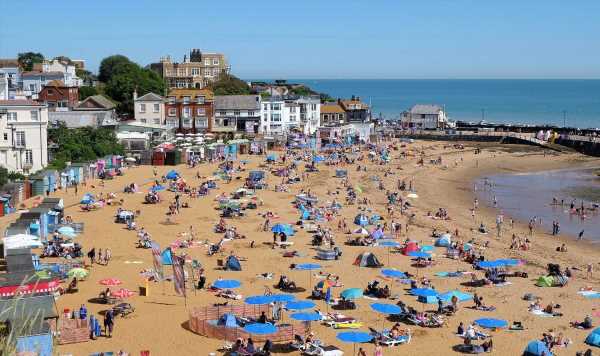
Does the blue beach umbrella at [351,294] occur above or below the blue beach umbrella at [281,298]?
below

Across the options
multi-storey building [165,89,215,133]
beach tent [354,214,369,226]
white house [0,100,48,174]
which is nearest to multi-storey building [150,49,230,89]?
multi-storey building [165,89,215,133]

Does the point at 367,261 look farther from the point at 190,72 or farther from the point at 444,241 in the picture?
the point at 190,72

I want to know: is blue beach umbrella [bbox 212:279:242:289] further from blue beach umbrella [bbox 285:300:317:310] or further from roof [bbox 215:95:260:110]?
Result: roof [bbox 215:95:260:110]

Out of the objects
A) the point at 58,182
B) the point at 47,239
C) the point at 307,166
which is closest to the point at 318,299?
the point at 47,239

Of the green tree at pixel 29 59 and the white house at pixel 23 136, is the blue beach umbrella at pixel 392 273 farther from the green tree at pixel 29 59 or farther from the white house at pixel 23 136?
the green tree at pixel 29 59

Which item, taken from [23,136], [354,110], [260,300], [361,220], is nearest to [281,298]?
[260,300]

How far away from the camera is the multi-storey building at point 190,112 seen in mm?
68812

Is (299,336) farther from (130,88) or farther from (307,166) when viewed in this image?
(130,88)

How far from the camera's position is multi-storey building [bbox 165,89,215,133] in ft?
226

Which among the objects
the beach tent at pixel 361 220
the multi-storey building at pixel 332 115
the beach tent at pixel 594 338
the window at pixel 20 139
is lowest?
the beach tent at pixel 594 338

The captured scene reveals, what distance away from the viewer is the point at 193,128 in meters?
69.4

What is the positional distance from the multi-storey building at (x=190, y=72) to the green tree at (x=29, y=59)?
16.9m

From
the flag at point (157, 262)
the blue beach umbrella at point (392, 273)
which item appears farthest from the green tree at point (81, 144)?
the blue beach umbrella at point (392, 273)

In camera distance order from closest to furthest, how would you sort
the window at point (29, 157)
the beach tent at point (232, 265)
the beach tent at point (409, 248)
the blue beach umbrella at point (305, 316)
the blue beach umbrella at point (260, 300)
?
the blue beach umbrella at point (305, 316) < the blue beach umbrella at point (260, 300) < the beach tent at point (232, 265) < the beach tent at point (409, 248) < the window at point (29, 157)
